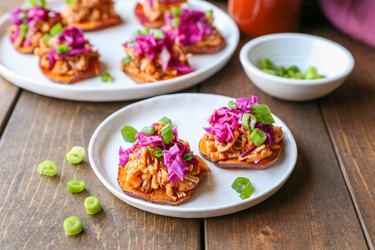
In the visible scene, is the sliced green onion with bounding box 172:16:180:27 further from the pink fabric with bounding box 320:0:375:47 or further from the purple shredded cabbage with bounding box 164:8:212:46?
the pink fabric with bounding box 320:0:375:47

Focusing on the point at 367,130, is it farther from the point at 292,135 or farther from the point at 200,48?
the point at 200,48

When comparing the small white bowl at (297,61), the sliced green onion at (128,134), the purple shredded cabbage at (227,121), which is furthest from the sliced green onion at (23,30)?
the purple shredded cabbage at (227,121)

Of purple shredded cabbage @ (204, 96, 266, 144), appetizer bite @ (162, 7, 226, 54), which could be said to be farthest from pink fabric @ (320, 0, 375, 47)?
purple shredded cabbage @ (204, 96, 266, 144)

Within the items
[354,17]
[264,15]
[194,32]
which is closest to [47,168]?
[194,32]

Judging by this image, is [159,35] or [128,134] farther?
[159,35]

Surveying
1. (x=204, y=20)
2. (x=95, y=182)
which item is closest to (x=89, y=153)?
(x=95, y=182)

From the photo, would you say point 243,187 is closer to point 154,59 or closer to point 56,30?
point 154,59

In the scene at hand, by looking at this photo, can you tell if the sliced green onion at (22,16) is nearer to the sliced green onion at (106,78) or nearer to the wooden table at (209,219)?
the wooden table at (209,219)
